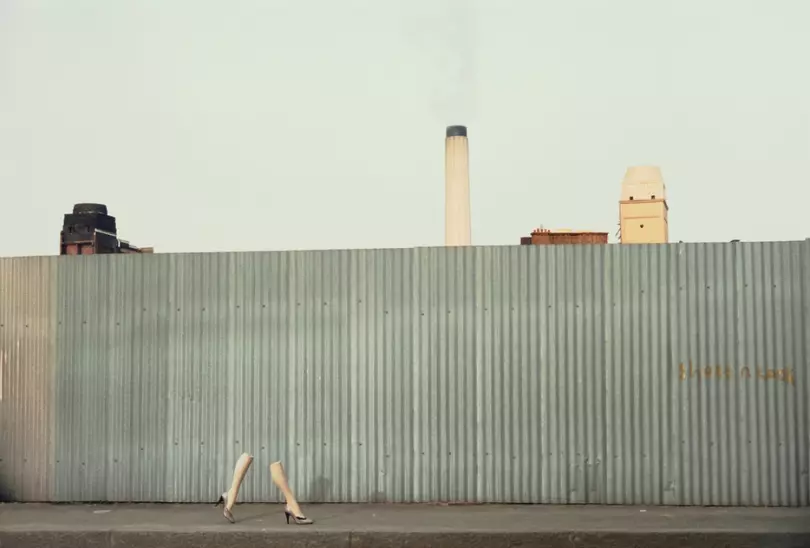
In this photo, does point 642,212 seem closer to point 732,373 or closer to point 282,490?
point 732,373

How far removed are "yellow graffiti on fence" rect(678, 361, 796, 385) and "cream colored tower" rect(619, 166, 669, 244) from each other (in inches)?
135

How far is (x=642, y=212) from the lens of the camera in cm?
1567

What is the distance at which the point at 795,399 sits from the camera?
40.1 ft

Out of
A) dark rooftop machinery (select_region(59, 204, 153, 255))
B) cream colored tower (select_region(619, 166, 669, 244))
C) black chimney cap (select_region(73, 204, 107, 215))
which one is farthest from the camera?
black chimney cap (select_region(73, 204, 107, 215))

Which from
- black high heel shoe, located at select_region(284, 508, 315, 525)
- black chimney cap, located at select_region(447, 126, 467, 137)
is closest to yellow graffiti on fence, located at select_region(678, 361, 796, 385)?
black high heel shoe, located at select_region(284, 508, 315, 525)

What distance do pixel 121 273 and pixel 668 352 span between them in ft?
22.9

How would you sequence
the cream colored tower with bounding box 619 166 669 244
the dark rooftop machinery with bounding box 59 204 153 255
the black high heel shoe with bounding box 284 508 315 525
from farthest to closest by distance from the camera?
the dark rooftop machinery with bounding box 59 204 153 255
the cream colored tower with bounding box 619 166 669 244
the black high heel shoe with bounding box 284 508 315 525

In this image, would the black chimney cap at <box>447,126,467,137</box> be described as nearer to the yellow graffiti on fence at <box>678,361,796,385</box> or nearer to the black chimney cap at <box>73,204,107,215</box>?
the black chimney cap at <box>73,204,107,215</box>

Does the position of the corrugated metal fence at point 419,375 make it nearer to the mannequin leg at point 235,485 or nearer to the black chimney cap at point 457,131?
the mannequin leg at point 235,485

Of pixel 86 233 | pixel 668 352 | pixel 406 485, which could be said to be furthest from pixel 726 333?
pixel 86 233

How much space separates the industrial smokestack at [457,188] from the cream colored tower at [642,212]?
10.0 meters

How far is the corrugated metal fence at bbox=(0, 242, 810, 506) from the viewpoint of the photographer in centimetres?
1230

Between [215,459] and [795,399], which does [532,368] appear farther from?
[215,459]

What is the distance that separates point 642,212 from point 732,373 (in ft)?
13.1
